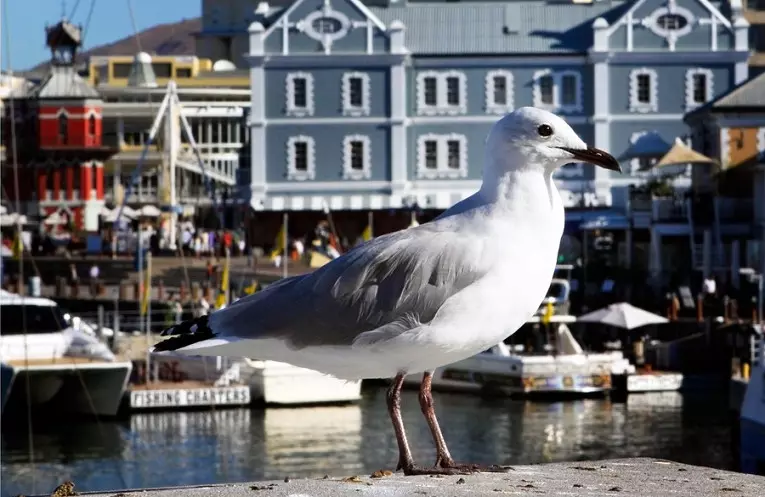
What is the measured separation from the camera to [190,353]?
8844 mm

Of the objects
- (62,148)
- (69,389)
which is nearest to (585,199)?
(62,148)

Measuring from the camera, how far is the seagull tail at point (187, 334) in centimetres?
891

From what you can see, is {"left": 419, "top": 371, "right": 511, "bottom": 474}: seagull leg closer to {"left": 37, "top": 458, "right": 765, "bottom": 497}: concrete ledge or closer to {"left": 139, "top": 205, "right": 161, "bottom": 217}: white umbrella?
{"left": 37, "top": 458, "right": 765, "bottom": 497}: concrete ledge

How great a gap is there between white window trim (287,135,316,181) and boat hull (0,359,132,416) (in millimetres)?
35454

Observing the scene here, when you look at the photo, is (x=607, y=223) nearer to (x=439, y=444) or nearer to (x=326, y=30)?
(x=326, y=30)

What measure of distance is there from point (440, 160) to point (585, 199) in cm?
661

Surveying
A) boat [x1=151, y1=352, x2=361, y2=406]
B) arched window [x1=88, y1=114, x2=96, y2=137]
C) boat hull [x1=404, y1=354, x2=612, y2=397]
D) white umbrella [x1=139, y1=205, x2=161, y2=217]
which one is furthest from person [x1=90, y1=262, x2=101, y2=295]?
arched window [x1=88, y1=114, x2=96, y2=137]

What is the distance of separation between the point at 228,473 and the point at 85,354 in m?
6.86

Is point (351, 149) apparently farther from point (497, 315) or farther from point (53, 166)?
point (497, 315)

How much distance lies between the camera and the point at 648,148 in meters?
64.2

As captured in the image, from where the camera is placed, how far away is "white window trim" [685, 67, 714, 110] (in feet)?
240

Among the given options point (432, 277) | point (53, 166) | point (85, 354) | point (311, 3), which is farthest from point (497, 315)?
point (53, 166)

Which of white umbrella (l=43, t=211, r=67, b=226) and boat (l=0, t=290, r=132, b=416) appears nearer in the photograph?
boat (l=0, t=290, r=132, b=416)

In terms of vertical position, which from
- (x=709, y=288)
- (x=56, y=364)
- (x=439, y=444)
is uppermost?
(x=439, y=444)
